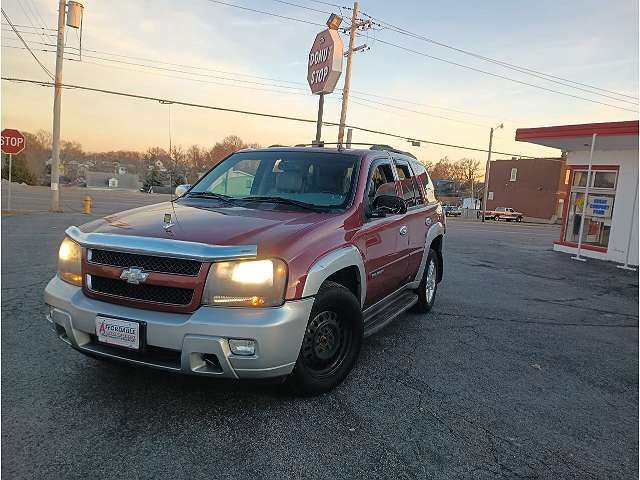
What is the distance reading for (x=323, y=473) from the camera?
2.50 meters

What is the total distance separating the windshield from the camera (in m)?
4.02

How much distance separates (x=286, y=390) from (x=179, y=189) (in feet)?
8.55

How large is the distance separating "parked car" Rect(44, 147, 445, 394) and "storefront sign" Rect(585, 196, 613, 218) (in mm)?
12528

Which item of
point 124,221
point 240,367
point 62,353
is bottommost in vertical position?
point 62,353

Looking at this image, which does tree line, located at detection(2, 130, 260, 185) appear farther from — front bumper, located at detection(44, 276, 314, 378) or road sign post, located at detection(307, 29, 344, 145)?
front bumper, located at detection(44, 276, 314, 378)

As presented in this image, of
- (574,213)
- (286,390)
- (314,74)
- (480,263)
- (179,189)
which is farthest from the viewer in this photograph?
(314,74)

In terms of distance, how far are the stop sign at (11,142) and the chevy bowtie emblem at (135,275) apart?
58.4 feet

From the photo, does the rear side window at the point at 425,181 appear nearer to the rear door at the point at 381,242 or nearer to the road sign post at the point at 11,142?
the rear door at the point at 381,242

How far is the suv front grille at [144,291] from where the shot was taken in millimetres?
2783

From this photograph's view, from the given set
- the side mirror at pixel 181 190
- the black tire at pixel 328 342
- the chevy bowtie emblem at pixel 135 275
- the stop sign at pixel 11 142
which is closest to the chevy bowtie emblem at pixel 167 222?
the chevy bowtie emblem at pixel 135 275

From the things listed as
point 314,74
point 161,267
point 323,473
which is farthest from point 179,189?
point 314,74

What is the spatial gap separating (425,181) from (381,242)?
Answer: 7.46 ft

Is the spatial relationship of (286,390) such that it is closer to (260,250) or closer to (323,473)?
(323,473)

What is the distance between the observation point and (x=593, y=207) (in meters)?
14.2
